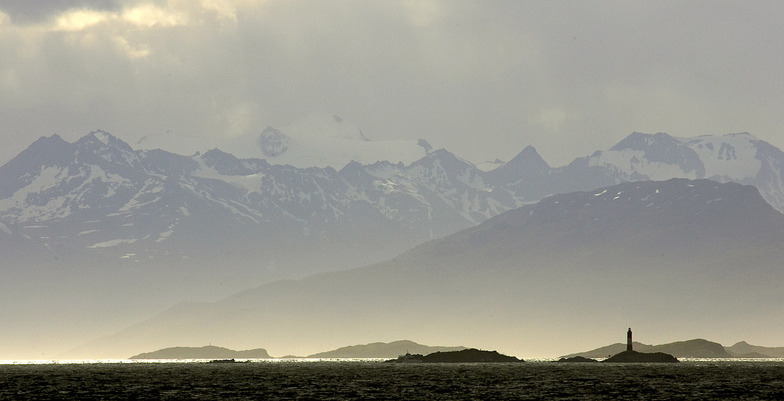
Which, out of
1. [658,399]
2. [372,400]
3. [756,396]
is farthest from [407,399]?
[756,396]

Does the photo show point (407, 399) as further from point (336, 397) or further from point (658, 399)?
point (658, 399)

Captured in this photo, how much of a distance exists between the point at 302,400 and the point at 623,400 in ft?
163

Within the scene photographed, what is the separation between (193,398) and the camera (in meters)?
199

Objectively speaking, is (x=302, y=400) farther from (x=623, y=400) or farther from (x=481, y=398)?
(x=623, y=400)

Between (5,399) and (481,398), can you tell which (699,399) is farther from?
(5,399)

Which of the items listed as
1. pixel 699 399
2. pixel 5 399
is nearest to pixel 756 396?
pixel 699 399

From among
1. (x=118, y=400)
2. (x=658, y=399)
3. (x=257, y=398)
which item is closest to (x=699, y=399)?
(x=658, y=399)

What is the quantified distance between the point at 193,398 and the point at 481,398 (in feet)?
151

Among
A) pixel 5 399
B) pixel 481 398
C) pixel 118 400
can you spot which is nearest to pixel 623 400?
pixel 481 398

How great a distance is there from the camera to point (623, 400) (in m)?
191

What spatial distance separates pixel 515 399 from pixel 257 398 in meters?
41.0

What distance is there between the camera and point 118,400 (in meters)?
198

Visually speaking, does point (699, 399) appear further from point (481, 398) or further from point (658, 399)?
point (481, 398)

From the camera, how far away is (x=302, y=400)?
19362 cm
